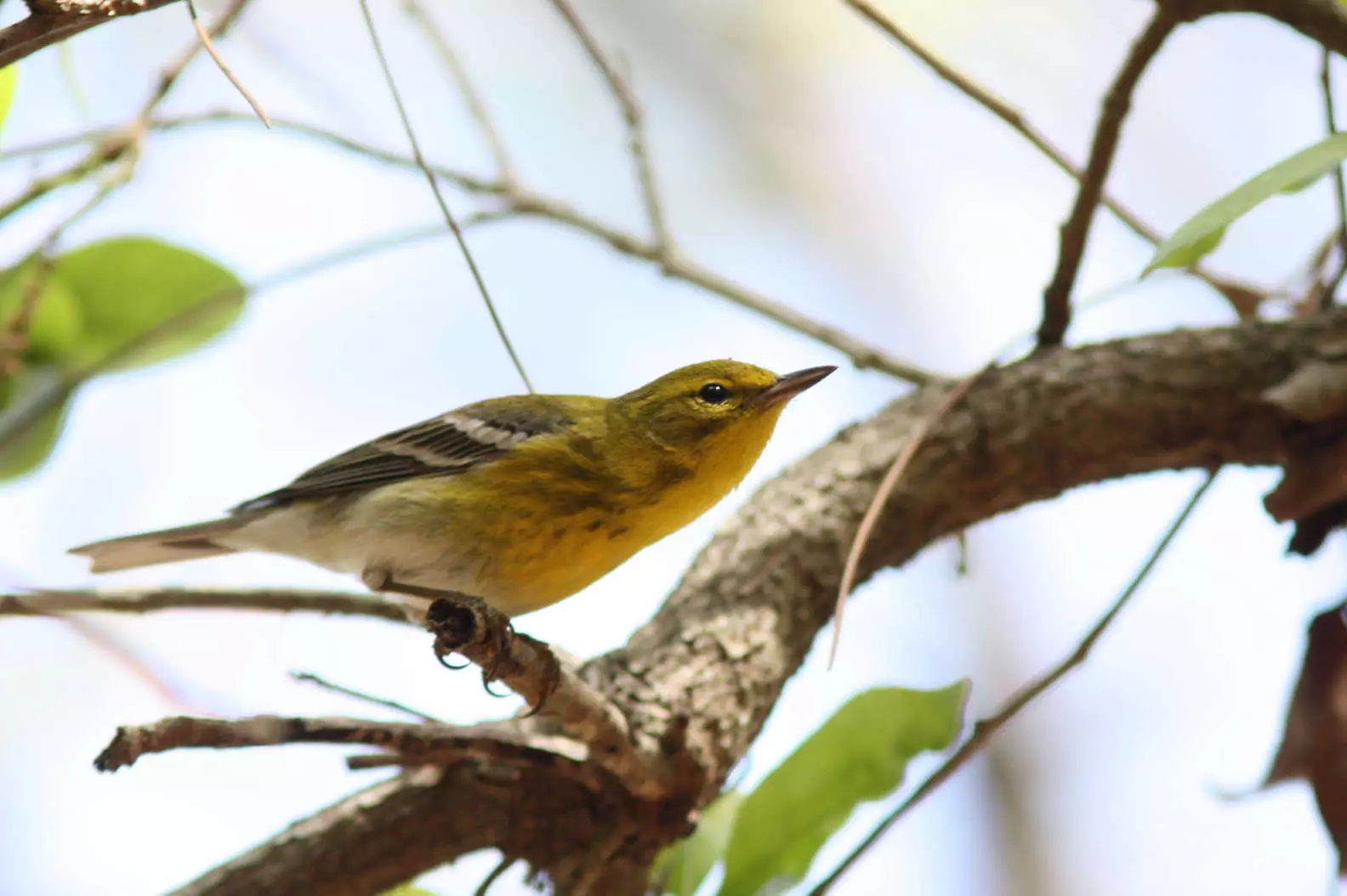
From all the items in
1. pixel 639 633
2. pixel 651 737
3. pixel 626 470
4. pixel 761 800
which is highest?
pixel 626 470

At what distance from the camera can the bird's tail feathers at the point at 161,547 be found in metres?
3.32

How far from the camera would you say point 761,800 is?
2387mm

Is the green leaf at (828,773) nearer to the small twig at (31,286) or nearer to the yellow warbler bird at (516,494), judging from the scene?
the yellow warbler bird at (516,494)

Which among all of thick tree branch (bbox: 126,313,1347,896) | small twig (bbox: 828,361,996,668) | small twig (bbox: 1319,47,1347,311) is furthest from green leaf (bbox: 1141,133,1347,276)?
thick tree branch (bbox: 126,313,1347,896)

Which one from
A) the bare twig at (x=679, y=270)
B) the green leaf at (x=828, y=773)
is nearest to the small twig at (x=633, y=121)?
the bare twig at (x=679, y=270)

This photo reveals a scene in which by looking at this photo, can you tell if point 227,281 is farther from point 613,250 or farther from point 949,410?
point 949,410

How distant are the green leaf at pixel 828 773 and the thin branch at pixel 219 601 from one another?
118 centimetres

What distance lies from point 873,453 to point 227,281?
5.49 ft

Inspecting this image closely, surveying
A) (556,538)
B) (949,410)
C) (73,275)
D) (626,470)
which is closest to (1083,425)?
(949,410)

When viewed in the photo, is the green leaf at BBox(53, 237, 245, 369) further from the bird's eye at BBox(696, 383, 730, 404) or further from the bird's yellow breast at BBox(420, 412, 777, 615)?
the bird's eye at BBox(696, 383, 730, 404)

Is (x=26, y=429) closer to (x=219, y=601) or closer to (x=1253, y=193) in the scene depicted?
(x=219, y=601)

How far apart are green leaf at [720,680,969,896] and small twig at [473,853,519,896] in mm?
440

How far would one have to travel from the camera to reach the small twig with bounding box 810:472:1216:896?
241 centimetres

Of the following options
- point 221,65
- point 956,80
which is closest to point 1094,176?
point 956,80
